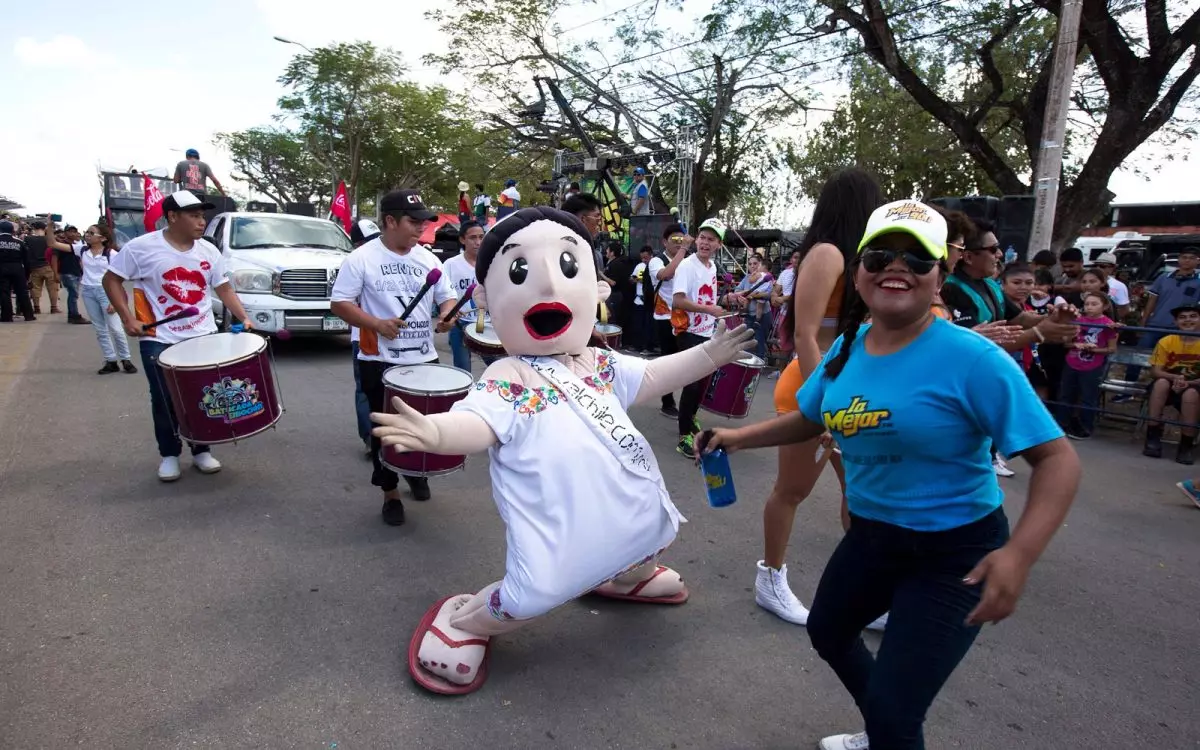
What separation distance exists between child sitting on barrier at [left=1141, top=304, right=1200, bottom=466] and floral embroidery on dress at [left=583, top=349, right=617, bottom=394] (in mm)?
6032

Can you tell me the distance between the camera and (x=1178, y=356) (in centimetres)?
655

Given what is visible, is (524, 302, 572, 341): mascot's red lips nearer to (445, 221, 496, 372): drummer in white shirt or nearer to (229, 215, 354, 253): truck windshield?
(445, 221, 496, 372): drummer in white shirt

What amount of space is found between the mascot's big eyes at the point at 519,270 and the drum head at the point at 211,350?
7.48 feet

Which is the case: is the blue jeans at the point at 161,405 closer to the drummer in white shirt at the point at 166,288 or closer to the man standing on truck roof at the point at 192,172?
the drummer in white shirt at the point at 166,288

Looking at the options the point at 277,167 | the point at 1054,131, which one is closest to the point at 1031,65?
the point at 1054,131

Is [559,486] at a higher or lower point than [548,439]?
lower

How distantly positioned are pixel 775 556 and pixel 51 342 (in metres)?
11.3

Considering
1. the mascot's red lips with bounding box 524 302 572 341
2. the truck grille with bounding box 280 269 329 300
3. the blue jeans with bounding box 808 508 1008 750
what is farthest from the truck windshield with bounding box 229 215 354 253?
the blue jeans with bounding box 808 508 1008 750

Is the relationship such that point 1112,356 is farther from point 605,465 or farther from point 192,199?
point 192,199

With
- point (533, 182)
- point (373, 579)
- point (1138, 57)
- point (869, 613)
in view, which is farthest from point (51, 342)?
point (533, 182)

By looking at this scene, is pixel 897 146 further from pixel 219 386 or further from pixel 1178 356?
pixel 219 386

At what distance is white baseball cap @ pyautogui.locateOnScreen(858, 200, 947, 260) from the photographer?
1.74m

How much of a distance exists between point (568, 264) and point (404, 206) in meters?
1.93

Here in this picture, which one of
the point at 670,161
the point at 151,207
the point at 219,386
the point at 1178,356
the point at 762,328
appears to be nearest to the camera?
the point at 219,386
